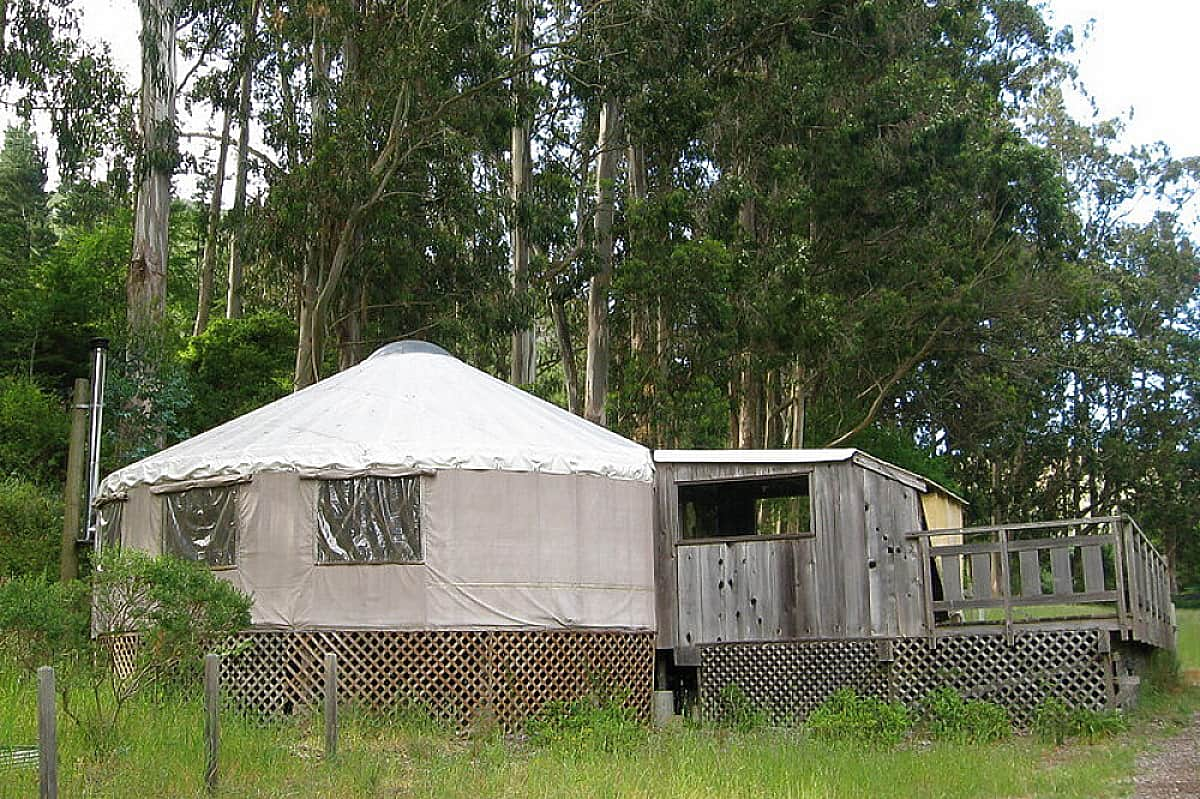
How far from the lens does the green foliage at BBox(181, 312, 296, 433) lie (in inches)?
872

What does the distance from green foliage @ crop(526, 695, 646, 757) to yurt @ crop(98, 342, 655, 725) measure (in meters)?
0.18

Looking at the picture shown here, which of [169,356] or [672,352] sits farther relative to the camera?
[672,352]

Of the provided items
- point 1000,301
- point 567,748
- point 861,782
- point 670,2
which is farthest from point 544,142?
point 861,782

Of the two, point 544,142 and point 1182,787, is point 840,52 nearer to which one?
point 544,142

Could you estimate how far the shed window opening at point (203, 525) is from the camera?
12.6m

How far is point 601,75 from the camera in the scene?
20.2 m

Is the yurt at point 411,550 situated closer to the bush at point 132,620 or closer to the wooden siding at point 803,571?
the wooden siding at point 803,571

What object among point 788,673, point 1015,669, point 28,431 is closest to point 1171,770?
point 1015,669

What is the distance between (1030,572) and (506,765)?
226 inches

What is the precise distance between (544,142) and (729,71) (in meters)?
3.81

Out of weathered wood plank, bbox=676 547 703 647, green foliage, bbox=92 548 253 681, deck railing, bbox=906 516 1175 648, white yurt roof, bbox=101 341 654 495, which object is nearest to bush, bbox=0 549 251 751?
green foliage, bbox=92 548 253 681

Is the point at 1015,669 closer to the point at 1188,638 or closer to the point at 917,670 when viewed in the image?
the point at 917,670

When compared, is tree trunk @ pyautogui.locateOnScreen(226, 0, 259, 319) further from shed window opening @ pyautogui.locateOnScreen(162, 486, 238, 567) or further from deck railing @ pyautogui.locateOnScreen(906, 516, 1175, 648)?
deck railing @ pyautogui.locateOnScreen(906, 516, 1175, 648)

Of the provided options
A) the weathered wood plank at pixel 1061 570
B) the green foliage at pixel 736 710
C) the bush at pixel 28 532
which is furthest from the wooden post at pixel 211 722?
the bush at pixel 28 532
